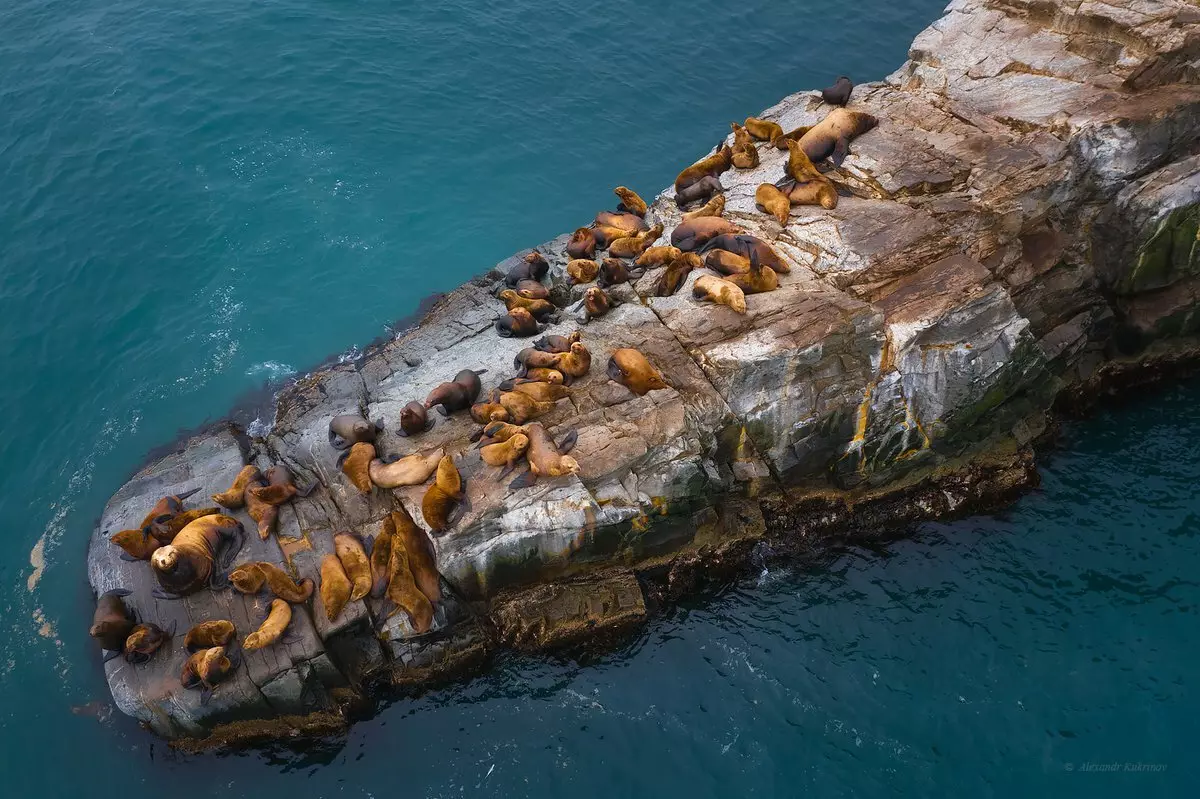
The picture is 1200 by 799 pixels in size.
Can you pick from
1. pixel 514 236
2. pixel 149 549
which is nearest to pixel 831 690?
pixel 149 549

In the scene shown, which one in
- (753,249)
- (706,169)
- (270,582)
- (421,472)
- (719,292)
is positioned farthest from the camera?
(706,169)

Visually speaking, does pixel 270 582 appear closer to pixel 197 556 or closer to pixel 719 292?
pixel 197 556

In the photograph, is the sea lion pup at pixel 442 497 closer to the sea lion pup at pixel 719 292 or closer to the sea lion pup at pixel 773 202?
the sea lion pup at pixel 719 292

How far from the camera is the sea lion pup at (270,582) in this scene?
506 inches

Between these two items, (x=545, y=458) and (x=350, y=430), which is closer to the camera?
(x=545, y=458)

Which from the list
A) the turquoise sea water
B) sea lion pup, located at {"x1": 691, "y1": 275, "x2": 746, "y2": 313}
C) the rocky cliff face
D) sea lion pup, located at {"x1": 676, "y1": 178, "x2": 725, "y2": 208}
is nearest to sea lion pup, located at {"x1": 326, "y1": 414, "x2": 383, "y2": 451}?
the rocky cliff face

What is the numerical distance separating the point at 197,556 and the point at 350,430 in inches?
129

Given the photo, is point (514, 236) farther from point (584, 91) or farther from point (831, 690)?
point (831, 690)

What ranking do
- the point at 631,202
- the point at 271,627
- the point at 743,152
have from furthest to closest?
the point at 631,202 < the point at 743,152 < the point at 271,627

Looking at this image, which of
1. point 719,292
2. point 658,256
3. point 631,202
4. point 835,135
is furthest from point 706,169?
point 719,292

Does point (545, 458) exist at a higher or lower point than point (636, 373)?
lower

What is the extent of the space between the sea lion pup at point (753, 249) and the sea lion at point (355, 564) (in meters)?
9.03

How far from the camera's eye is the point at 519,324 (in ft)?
54.1

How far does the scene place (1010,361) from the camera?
48.7 feet
